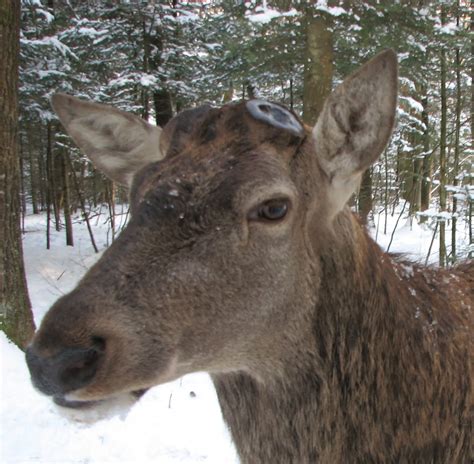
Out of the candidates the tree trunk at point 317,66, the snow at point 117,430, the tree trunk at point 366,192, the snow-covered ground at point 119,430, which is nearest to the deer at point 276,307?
the snow-covered ground at point 119,430

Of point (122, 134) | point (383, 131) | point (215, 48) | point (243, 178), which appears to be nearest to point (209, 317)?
point (243, 178)

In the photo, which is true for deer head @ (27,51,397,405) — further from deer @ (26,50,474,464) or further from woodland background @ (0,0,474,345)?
woodland background @ (0,0,474,345)

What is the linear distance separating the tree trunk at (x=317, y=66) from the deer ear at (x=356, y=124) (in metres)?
6.54

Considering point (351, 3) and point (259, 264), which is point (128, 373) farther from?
point (351, 3)

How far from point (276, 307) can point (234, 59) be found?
9.81 m

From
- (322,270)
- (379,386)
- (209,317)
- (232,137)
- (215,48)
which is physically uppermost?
(215,48)

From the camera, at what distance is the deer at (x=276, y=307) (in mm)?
1738

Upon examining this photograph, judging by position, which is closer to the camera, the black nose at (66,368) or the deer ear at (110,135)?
the black nose at (66,368)

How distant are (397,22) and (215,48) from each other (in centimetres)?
591

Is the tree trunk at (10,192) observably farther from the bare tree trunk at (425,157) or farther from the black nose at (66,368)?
the bare tree trunk at (425,157)

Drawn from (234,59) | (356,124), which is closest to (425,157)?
(234,59)

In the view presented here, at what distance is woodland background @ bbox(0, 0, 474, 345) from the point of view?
328 inches

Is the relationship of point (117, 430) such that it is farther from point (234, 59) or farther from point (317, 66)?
point (234, 59)

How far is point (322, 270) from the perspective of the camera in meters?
2.23
